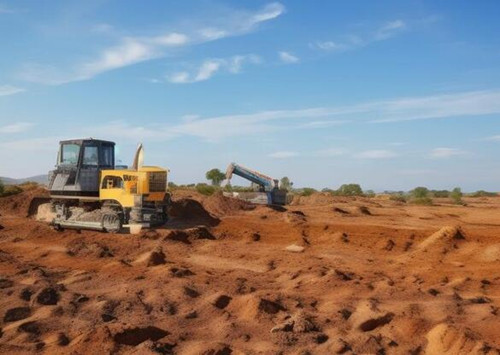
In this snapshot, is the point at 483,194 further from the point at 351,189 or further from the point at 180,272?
the point at 180,272

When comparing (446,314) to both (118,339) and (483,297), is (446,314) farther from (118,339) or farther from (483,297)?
(118,339)

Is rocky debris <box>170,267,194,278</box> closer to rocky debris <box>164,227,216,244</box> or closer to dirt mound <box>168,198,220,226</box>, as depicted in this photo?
rocky debris <box>164,227,216,244</box>

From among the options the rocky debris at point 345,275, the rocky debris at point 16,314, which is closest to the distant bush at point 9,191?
the rocky debris at point 16,314

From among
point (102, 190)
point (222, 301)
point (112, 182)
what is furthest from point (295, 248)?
point (222, 301)

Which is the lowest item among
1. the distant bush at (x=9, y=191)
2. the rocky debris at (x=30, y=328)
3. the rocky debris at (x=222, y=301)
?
the rocky debris at (x=30, y=328)

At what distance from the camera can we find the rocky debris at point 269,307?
830cm

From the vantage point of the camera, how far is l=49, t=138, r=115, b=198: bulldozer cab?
58.2 ft

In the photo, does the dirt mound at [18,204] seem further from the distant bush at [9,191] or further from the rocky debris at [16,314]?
the rocky debris at [16,314]

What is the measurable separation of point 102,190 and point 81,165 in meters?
1.27

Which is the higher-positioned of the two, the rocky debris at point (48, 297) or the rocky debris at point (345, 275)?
the rocky debris at point (345, 275)

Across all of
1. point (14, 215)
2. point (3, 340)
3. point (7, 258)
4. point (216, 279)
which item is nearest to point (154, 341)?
point (3, 340)

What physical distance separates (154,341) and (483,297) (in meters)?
6.56

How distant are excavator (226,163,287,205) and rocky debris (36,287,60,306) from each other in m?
21.5

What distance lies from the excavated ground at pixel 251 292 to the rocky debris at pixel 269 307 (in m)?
0.02
